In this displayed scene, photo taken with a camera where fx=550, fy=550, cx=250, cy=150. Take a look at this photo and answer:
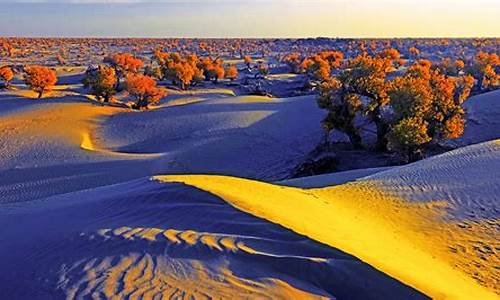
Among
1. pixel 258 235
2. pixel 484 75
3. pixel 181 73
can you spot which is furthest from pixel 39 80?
pixel 258 235

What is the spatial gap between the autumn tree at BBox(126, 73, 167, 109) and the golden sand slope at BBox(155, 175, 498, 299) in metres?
30.4

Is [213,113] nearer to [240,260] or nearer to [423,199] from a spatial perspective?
[423,199]

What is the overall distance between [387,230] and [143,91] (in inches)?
1365

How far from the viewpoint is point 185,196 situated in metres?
12.0

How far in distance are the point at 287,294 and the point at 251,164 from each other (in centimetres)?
2012

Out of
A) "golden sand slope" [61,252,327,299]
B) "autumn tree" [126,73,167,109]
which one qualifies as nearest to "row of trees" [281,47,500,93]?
"autumn tree" [126,73,167,109]

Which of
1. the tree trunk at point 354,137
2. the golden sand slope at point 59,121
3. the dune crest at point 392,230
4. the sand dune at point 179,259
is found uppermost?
the sand dune at point 179,259

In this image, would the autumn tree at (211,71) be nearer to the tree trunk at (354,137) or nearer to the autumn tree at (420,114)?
the tree trunk at (354,137)

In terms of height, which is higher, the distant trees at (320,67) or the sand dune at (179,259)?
the sand dune at (179,259)

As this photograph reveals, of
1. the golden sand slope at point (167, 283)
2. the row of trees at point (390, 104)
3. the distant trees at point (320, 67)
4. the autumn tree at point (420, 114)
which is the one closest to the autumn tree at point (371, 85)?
the row of trees at point (390, 104)

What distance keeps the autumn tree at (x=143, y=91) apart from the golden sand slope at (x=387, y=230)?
30.4m

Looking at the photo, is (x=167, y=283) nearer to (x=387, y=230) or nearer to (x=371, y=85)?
(x=387, y=230)

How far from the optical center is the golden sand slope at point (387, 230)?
31.6ft

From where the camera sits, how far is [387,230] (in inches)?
520
